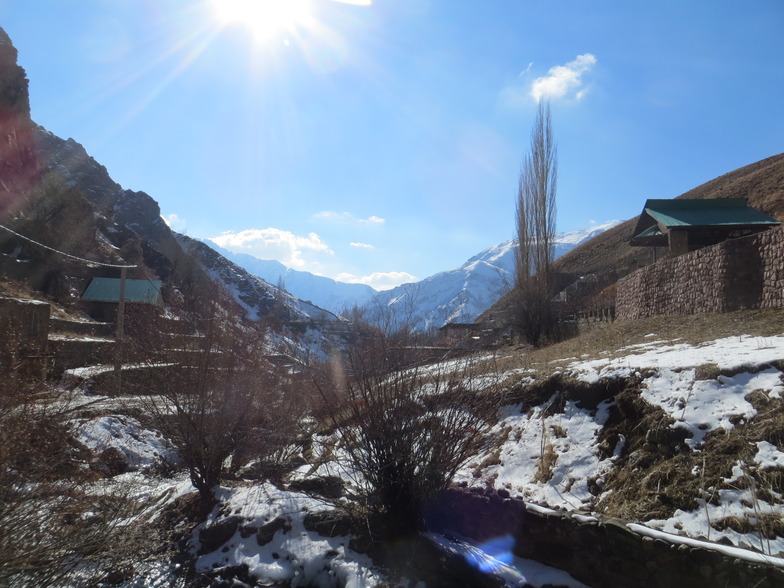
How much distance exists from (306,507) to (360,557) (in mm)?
1175

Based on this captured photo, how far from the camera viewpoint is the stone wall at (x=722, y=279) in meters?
10.1

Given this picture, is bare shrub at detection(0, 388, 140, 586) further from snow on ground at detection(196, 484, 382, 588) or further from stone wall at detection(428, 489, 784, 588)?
stone wall at detection(428, 489, 784, 588)

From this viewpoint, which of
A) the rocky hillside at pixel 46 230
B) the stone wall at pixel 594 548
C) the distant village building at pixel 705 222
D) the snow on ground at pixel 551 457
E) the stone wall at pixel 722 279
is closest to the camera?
the stone wall at pixel 594 548

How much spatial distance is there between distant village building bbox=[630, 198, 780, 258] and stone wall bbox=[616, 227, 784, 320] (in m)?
4.31

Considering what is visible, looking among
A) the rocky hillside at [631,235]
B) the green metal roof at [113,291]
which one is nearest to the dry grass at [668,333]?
the rocky hillside at [631,235]

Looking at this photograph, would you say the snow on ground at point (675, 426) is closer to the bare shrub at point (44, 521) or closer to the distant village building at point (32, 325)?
the bare shrub at point (44, 521)

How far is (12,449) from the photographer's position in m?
4.88

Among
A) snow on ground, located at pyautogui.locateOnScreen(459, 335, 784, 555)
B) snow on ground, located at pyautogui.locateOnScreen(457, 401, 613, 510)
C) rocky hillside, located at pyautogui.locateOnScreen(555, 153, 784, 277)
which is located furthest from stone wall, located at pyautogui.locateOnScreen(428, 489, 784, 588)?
rocky hillside, located at pyautogui.locateOnScreen(555, 153, 784, 277)

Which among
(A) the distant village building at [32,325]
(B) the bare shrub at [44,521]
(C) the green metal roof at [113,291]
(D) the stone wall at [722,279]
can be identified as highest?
(C) the green metal roof at [113,291]

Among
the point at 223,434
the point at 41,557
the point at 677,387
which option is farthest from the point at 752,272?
the point at 41,557

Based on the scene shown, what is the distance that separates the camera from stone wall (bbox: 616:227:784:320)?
33.1 feet

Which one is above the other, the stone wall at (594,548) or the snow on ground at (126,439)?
the stone wall at (594,548)

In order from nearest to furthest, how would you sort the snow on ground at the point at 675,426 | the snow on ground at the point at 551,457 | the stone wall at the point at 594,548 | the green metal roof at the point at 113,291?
the stone wall at the point at 594,548, the snow on ground at the point at 675,426, the snow on ground at the point at 551,457, the green metal roof at the point at 113,291

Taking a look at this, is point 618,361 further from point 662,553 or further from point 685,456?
point 662,553
